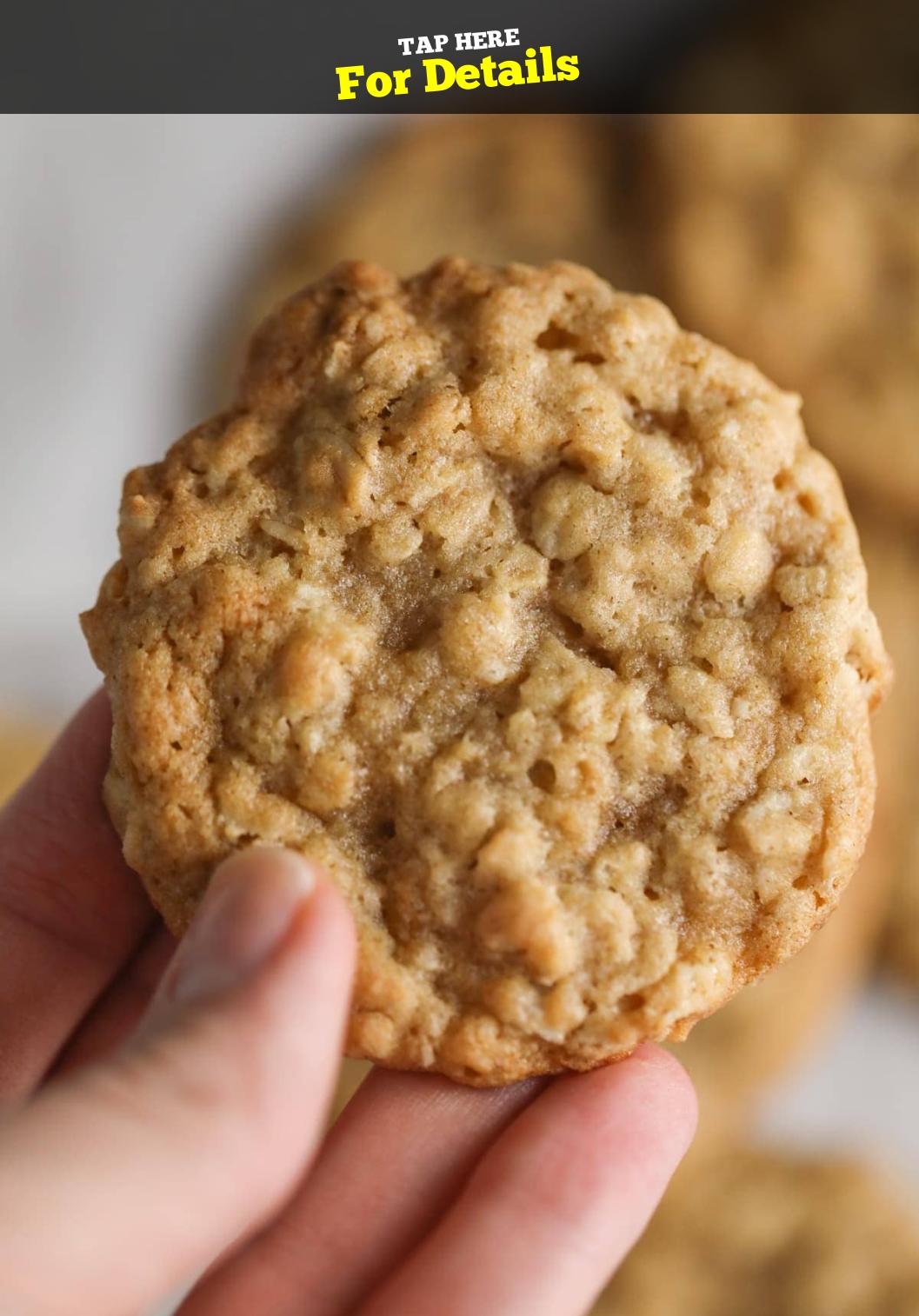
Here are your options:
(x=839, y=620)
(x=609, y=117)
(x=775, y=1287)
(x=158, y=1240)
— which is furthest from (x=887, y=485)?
(x=158, y=1240)

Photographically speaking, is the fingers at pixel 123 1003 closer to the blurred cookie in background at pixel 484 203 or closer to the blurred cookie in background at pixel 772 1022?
the blurred cookie in background at pixel 772 1022

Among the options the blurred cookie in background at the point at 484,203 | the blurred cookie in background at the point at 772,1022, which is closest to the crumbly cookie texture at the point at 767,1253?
the blurred cookie in background at the point at 772,1022

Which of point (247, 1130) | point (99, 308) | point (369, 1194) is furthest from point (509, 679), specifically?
point (99, 308)

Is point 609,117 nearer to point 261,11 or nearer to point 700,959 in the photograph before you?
point 261,11

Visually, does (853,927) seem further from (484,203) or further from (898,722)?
(484,203)

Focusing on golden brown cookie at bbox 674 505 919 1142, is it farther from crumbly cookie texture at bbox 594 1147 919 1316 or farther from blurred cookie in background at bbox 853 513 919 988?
crumbly cookie texture at bbox 594 1147 919 1316
